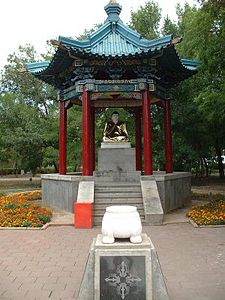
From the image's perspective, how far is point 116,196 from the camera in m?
11.4

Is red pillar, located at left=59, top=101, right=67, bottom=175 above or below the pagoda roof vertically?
below

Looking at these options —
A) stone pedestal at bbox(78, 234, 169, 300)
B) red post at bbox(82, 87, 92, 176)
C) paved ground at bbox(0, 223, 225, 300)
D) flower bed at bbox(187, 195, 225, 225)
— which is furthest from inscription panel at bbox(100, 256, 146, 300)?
red post at bbox(82, 87, 92, 176)

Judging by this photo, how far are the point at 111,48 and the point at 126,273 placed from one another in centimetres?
983

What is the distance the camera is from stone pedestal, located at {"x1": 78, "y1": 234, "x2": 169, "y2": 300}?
3898 millimetres

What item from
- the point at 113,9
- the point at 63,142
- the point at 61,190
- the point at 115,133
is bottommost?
the point at 61,190

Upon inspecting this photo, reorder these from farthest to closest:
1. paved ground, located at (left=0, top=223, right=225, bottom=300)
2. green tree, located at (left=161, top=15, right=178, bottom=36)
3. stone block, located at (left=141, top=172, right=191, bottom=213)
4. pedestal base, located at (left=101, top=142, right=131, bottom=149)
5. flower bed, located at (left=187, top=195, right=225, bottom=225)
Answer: green tree, located at (left=161, top=15, right=178, bottom=36) < pedestal base, located at (left=101, top=142, right=131, bottom=149) < stone block, located at (left=141, top=172, right=191, bottom=213) < flower bed, located at (left=187, top=195, right=225, bottom=225) < paved ground, located at (left=0, top=223, right=225, bottom=300)

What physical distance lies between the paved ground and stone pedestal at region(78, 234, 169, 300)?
707 mm

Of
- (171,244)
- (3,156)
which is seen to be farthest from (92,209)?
(3,156)

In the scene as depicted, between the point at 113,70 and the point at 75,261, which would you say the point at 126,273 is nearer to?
the point at 75,261

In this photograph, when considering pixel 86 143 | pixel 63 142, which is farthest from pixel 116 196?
pixel 63 142

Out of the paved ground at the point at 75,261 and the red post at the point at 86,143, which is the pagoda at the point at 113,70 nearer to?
the red post at the point at 86,143

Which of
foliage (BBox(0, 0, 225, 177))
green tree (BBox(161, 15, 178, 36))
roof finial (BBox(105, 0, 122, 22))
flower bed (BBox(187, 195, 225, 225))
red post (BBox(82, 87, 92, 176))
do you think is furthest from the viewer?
green tree (BBox(161, 15, 178, 36))

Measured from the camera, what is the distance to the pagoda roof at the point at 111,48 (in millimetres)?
11016

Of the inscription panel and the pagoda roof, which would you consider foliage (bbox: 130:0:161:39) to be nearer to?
the pagoda roof
